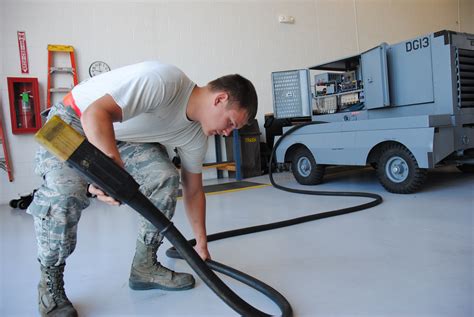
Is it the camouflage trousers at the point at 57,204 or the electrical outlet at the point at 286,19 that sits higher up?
the electrical outlet at the point at 286,19

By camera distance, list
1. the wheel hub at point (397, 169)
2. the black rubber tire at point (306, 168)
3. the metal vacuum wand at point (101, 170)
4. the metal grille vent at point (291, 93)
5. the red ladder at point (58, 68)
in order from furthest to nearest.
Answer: the red ladder at point (58, 68)
the metal grille vent at point (291, 93)
the black rubber tire at point (306, 168)
the wheel hub at point (397, 169)
the metal vacuum wand at point (101, 170)

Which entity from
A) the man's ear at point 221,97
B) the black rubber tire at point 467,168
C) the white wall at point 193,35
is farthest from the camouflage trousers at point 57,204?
the black rubber tire at point 467,168

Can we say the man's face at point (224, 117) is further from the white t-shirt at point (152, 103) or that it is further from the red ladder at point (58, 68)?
the red ladder at point (58, 68)

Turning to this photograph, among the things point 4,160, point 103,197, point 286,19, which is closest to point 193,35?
point 286,19

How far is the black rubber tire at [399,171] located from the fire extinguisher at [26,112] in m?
3.64

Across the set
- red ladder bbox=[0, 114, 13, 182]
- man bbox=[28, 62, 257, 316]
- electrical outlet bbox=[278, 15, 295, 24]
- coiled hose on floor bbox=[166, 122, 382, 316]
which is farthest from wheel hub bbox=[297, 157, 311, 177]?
red ladder bbox=[0, 114, 13, 182]

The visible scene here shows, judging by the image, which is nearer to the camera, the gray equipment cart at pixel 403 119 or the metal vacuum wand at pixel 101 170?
the metal vacuum wand at pixel 101 170

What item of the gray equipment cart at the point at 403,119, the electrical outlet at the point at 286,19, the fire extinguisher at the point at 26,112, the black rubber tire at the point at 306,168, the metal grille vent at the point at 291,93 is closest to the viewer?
the gray equipment cart at the point at 403,119

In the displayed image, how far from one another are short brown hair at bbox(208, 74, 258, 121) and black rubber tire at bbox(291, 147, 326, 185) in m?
2.32

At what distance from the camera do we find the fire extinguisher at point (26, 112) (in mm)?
3678

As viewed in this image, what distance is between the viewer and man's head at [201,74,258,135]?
979 millimetres

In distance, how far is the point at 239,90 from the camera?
3.20ft

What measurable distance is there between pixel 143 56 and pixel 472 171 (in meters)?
3.94

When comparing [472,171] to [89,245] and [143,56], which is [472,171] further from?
[143,56]
